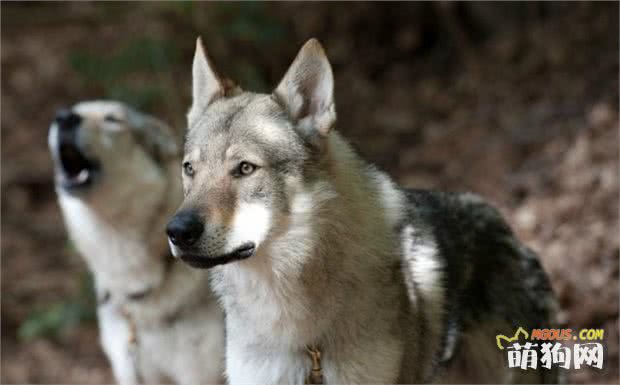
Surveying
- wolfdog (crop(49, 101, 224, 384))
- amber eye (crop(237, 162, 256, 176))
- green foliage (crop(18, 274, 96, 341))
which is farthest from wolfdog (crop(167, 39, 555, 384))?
green foliage (crop(18, 274, 96, 341))

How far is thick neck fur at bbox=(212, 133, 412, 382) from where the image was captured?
3.41 metres

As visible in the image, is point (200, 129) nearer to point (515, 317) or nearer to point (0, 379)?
point (515, 317)

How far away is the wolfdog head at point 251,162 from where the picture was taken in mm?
3180

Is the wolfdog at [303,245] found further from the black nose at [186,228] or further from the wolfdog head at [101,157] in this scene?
the wolfdog head at [101,157]

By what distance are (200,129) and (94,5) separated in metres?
8.46

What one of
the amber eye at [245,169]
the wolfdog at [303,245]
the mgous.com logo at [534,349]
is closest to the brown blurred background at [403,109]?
the mgous.com logo at [534,349]

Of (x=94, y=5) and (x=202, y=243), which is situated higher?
(x=94, y=5)

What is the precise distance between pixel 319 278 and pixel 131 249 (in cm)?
237

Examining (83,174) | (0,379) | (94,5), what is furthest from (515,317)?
(94,5)

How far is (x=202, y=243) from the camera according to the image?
10.3 ft

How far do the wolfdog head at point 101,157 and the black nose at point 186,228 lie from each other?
2371mm

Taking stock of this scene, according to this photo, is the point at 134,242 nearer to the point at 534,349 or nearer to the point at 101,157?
the point at 101,157

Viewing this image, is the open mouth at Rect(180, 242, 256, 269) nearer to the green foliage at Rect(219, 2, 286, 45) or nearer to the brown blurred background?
the brown blurred background

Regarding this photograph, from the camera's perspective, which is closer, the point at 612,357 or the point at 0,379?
the point at 612,357
